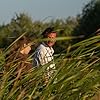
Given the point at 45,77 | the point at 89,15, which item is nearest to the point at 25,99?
the point at 45,77

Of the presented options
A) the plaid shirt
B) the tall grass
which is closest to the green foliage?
the plaid shirt

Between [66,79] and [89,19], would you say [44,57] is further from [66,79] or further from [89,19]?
[89,19]

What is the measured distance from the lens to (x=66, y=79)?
3.29 meters

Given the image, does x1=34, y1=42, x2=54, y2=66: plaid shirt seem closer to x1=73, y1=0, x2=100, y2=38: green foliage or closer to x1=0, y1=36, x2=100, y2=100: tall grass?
x1=0, y1=36, x2=100, y2=100: tall grass

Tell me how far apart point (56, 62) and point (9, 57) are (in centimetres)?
41

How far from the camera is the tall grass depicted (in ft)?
10.7

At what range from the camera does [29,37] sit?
363cm

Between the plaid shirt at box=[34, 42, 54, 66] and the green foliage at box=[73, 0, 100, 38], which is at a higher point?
the plaid shirt at box=[34, 42, 54, 66]

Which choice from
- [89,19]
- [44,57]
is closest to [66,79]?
[44,57]

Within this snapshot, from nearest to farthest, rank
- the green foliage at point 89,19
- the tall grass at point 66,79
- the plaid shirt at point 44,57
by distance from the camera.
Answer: the tall grass at point 66,79 < the plaid shirt at point 44,57 < the green foliage at point 89,19

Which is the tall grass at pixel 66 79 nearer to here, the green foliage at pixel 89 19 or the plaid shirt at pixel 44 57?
the plaid shirt at pixel 44 57

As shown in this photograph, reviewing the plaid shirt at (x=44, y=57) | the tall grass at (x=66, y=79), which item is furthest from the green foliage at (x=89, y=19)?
the tall grass at (x=66, y=79)

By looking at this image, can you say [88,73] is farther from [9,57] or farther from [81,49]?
[9,57]

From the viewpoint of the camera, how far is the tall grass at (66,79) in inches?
128
